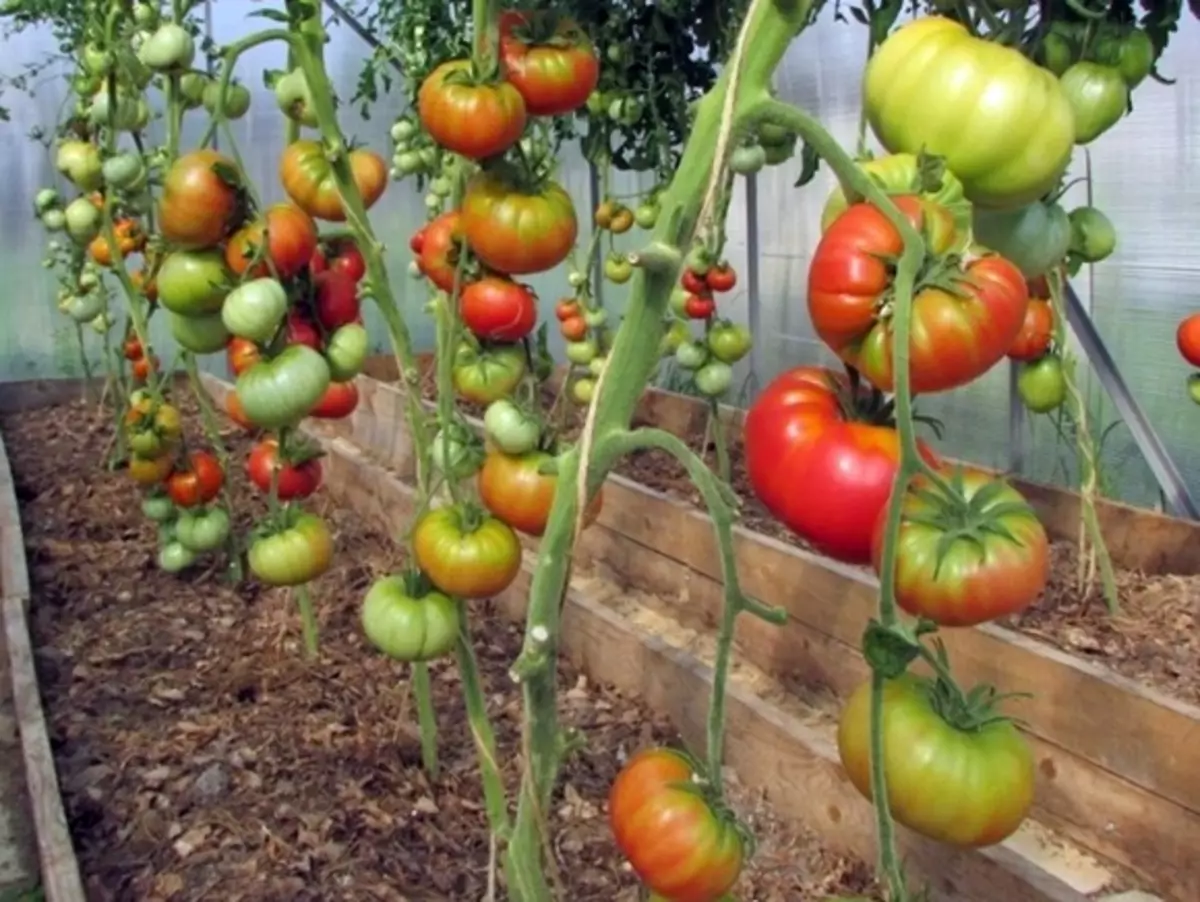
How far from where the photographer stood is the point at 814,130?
71 cm

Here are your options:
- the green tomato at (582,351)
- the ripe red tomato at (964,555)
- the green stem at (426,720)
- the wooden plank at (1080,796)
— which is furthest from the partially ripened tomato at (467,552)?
the green tomato at (582,351)

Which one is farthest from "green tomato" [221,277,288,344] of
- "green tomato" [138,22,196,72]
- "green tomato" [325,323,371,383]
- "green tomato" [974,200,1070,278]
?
"green tomato" [974,200,1070,278]

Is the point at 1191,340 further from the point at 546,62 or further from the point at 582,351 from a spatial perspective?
the point at 582,351

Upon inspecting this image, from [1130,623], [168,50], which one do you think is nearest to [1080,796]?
[1130,623]

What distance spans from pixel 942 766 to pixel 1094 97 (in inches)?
25.9

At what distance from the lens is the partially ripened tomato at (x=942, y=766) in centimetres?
72

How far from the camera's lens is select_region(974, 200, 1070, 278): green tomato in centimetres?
81

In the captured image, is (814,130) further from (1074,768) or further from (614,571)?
(614,571)

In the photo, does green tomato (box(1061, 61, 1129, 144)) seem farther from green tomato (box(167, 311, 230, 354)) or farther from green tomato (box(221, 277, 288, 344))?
green tomato (box(167, 311, 230, 354))

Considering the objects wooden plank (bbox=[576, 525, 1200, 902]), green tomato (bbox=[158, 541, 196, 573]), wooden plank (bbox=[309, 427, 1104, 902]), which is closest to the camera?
wooden plank (bbox=[309, 427, 1104, 902])

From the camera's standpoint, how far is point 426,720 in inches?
83.8

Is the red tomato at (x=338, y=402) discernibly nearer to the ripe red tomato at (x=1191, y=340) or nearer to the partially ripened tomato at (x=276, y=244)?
the partially ripened tomato at (x=276, y=244)

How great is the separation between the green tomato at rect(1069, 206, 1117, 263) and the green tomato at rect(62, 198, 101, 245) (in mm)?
1966

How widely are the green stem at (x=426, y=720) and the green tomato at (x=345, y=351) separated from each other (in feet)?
2.06
